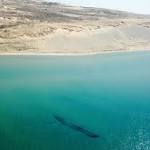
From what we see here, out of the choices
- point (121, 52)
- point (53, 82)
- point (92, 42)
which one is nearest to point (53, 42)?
point (92, 42)

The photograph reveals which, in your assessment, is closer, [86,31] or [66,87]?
[66,87]

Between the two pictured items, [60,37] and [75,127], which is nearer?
[75,127]

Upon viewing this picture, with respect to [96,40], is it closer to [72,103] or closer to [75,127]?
[72,103]

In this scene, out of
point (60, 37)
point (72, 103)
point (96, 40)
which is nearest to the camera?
point (72, 103)

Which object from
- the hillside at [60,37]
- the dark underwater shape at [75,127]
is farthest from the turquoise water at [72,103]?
the hillside at [60,37]

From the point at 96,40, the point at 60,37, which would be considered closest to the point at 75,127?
the point at 60,37

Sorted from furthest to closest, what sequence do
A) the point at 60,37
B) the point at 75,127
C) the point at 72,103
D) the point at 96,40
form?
the point at 96,40 < the point at 60,37 < the point at 72,103 < the point at 75,127

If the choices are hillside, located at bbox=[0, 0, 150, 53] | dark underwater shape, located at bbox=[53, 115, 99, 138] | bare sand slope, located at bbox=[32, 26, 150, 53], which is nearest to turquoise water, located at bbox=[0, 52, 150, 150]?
dark underwater shape, located at bbox=[53, 115, 99, 138]

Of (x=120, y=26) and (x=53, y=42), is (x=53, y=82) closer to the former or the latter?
(x=53, y=42)
